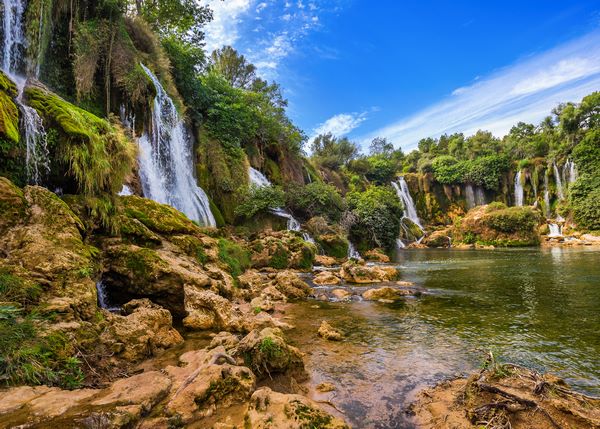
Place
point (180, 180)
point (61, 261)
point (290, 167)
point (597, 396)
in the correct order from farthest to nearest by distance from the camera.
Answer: point (290, 167), point (180, 180), point (61, 261), point (597, 396)

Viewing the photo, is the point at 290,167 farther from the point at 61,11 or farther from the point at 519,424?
the point at 519,424

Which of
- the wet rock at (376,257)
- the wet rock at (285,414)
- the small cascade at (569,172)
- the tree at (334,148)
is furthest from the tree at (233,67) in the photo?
the small cascade at (569,172)

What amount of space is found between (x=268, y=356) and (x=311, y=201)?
19.3 meters

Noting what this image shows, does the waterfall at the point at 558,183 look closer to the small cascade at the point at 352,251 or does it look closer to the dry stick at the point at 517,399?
the small cascade at the point at 352,251

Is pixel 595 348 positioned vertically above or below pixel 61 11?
below

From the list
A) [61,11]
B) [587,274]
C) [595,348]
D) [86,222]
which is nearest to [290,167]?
[61,11]

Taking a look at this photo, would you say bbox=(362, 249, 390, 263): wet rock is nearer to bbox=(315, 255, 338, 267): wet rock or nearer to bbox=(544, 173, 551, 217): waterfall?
bbox=(315, 255, 338, 267): wet rock

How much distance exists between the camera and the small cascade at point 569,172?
3925cm

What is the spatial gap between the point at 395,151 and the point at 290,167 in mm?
48319

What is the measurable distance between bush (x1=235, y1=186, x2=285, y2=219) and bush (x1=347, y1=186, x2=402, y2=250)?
826cm

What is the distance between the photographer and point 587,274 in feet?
41.7

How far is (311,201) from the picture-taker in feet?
76.1

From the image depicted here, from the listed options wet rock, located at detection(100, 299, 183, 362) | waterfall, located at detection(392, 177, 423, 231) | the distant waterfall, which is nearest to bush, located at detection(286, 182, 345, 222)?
the distant waterfall

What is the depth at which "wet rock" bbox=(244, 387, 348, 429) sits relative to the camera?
2.67m
